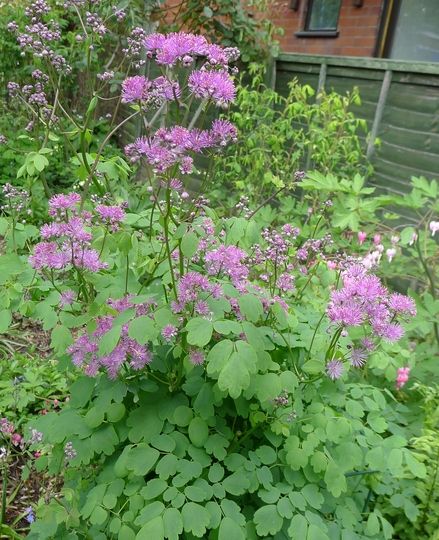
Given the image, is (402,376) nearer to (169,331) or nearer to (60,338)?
(169,331)

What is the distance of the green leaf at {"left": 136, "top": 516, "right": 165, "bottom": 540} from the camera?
124 cm

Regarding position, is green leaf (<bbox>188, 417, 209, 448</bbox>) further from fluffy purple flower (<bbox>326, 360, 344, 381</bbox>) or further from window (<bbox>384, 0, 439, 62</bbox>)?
window (<bbox>384, 0, 439, 62</bbox>)

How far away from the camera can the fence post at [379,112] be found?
15.0ft

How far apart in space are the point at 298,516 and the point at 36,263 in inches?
35.7

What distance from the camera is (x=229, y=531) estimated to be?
1297 millimetres

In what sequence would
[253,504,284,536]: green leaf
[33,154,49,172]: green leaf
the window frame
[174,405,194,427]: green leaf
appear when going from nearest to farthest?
1. [253,504,284,536]: green leaf
2. [174,405,194,427]: green leaf
3. [33,154,49,172]: green leaf
4. the window frame

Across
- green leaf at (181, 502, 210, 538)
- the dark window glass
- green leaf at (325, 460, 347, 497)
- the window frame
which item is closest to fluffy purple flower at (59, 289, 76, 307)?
green leaf at (181, 502, 210, 538)

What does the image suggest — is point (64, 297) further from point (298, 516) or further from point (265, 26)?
point (265, 26)

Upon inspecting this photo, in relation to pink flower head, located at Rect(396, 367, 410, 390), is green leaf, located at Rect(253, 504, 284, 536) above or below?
above

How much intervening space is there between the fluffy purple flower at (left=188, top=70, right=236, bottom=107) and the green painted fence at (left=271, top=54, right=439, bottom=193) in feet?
11.2

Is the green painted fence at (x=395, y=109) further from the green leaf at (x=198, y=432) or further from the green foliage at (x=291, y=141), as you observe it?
the green leaf at (x=198, y=432)

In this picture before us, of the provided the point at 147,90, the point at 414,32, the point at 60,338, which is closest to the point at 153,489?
the point at 60,338

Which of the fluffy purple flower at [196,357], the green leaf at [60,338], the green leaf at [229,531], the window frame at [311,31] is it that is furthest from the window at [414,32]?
the green leaf at [229,531]

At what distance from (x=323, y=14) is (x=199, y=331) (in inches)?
254
